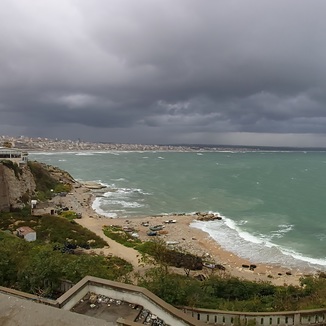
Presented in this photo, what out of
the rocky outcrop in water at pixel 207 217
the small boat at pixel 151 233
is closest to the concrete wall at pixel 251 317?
the small boat at pixel 151 233

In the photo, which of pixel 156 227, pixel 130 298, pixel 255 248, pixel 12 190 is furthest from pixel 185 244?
pixel 130 298

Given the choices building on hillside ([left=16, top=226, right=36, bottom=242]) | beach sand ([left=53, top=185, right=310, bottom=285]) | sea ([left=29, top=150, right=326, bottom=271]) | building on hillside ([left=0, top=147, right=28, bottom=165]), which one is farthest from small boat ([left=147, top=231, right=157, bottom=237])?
building on hillside ([left=0, top=147, right=28, bottom=165])

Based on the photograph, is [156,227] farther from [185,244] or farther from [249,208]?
[249,208]

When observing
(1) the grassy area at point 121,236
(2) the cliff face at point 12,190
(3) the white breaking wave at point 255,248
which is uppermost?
(2) the cliff face at point 12,190

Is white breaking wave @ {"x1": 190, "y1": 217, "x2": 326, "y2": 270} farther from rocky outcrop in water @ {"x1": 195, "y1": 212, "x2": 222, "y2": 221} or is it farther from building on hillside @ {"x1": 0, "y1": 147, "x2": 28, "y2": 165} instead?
building on hillside @ {"x1": 0, "y1": 147, "x2": 28, "y2": 165}

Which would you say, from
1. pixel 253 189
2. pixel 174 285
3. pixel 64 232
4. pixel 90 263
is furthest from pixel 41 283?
pixel 253 189

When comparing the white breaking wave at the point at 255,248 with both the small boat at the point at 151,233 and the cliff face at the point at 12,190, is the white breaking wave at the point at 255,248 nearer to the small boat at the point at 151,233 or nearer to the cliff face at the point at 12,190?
the small boat at the point at 151,233
